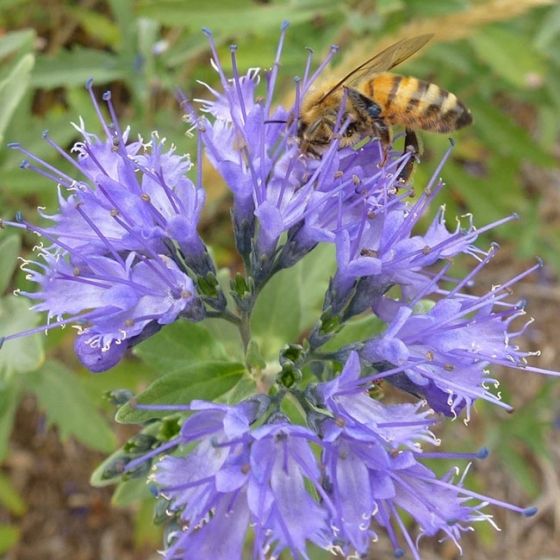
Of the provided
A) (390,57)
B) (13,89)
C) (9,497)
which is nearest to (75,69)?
(13,89)

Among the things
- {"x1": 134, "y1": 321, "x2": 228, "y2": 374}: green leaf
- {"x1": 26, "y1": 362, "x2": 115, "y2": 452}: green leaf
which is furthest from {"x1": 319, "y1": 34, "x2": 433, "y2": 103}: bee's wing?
{"x1": 26, "y1": 362, "x2": 115, "y2": 452}: green leaf

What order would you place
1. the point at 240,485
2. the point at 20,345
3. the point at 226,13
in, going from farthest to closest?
the point at 226,13, the point at 20,345, the point at 240,485

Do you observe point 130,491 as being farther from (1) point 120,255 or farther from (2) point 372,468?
(2) point 372,468

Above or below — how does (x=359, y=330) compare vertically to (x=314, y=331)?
below

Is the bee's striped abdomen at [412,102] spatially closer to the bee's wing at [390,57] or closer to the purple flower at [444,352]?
the bee's wing at [390,57]

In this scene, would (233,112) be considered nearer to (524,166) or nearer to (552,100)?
(552,100)

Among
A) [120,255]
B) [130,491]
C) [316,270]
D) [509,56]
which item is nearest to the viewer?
[120,255]

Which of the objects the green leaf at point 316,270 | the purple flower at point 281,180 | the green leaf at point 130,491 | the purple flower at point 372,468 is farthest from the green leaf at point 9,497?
the purple flower at point 372,468
